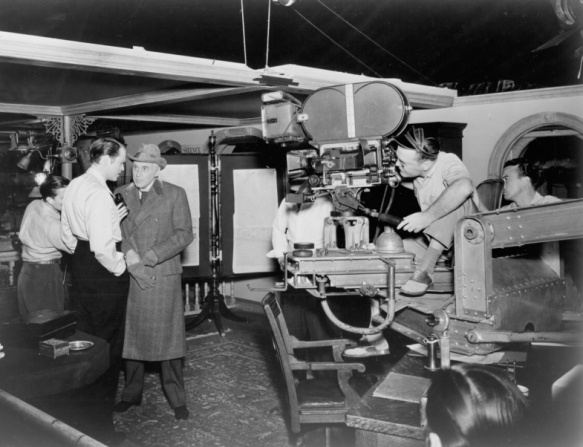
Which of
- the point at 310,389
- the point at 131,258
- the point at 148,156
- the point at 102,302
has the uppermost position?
the point at 148,156

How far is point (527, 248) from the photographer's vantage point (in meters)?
2.97

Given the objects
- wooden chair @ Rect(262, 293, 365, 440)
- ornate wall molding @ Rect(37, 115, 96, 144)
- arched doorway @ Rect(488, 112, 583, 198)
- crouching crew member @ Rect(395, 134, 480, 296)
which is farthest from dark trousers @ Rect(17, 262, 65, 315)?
arched doorway @ Rect(488, 112, 583, 198)

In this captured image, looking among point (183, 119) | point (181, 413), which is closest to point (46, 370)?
point (181, 413)

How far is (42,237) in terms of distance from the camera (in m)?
4.02

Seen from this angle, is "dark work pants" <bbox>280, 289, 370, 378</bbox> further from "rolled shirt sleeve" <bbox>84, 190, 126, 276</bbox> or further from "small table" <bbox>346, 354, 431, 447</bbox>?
"small table" <bbox>346, 354, 431, 447</bbox>

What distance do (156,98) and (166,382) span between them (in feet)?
8.02

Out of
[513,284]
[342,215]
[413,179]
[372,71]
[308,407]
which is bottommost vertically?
[308,407]

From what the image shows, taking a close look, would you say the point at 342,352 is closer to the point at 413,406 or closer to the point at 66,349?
the point at 413,406

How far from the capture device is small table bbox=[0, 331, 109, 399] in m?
2.13

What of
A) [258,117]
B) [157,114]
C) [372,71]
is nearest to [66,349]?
[157,114]

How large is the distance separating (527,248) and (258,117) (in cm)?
412

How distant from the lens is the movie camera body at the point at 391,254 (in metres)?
1.78

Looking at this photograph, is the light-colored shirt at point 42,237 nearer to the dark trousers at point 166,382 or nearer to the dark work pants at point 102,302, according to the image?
the dark work pants at point 102,302

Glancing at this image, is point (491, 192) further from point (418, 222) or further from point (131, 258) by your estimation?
point (131, 258)
